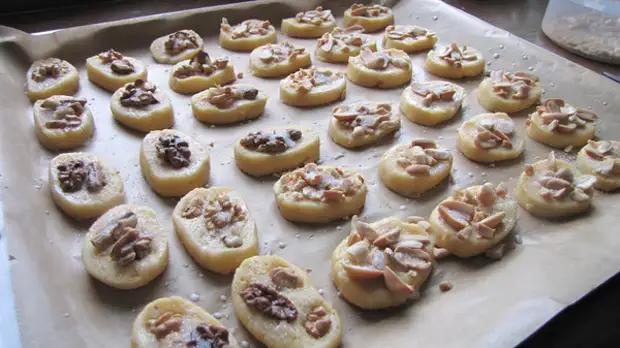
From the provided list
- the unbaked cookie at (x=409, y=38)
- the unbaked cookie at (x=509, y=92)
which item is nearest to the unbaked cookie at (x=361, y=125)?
the unbaked cookie at (x=509, y=92)

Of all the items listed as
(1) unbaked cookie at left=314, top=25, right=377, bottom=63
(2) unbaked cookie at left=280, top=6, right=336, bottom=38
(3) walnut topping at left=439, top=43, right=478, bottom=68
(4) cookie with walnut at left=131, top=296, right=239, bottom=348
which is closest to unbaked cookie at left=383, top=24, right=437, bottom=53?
(1) unbaked cookie at left=314, top=25, right=377, bottom=63

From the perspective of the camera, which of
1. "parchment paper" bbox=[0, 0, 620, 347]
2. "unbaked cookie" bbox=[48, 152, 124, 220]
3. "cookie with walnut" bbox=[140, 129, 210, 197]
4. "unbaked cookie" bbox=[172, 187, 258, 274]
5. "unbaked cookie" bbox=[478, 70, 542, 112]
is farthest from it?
"unbaked cookie" bbox=[478, 70, 542, 112]

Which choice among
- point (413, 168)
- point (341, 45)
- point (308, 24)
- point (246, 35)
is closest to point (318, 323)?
point (413, 168)

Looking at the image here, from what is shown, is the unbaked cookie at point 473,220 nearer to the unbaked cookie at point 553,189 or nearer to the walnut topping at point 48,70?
the unbaked cookie at point 553,189

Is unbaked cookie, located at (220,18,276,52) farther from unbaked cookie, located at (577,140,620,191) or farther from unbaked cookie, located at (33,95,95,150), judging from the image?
unbaked cookie, located at (577,140,620,191)

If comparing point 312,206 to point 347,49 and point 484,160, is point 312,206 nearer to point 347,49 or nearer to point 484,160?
point 484,160

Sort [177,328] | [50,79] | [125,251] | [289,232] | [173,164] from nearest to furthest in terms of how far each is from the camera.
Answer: [177,328] → [125,251] → [289,232] → [173,164] → [50,79]

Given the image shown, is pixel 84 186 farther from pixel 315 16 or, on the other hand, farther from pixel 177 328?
pixel 315 16
